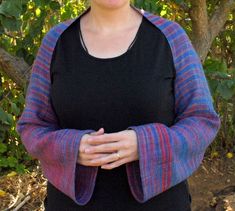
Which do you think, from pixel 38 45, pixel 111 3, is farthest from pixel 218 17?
pixel 111 3

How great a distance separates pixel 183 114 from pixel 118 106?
185 mm

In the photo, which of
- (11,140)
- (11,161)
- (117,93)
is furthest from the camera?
(11,140)

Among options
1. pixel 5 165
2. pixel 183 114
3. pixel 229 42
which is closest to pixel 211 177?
pixel 229 42

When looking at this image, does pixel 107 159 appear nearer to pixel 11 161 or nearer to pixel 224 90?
pixel 224 90

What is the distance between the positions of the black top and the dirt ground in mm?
1522

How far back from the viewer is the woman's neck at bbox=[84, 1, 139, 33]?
1.37 meters

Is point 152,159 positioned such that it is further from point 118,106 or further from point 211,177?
point 211,177

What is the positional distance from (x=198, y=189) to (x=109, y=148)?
2055mm

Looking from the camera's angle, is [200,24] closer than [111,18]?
No

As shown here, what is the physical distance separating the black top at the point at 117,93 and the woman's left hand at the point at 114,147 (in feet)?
0.35

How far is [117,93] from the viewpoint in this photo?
4.33 ft

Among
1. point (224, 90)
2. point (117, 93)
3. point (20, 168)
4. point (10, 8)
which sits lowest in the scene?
point (20, 168)

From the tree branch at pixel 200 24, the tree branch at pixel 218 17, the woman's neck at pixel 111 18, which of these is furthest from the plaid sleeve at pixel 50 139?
the tree branch at pixel 218 17

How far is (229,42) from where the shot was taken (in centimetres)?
342
